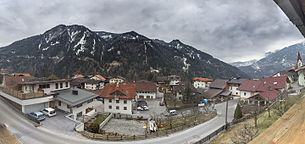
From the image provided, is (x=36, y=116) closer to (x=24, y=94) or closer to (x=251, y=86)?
(x=24, y=94)

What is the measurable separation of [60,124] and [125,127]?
896cm

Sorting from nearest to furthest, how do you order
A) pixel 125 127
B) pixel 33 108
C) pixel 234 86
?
pixel 33 108
pixel 125 127
pixel 234 86

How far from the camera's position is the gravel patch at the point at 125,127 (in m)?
19.1

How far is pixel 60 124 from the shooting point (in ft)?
55.7

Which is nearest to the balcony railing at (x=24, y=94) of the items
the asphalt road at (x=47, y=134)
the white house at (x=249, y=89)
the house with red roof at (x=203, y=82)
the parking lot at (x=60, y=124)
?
the asphalt road at (x=47, y=134)

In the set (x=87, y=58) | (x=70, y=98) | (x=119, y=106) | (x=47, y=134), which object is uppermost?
(x=87, y=58)

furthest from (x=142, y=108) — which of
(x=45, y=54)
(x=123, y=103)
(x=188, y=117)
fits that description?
(x=45, y=54)

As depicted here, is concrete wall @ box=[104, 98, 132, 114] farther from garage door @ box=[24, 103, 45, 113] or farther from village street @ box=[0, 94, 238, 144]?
village street @ box=[0, 94, 238, 144]

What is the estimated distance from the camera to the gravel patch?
1912 cm

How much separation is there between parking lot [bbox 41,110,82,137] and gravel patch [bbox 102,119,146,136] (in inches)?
184

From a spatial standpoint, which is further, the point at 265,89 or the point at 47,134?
the point at 265,89

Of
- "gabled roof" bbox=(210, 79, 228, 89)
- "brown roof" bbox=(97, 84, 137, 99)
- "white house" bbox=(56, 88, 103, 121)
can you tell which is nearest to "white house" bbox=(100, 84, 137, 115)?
"brown roof" bbox=(97, 84, 137, 99)

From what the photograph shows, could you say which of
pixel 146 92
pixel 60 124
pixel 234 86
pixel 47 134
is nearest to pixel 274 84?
pixel 234 86

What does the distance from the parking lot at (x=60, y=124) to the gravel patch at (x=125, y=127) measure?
15.3 feet
